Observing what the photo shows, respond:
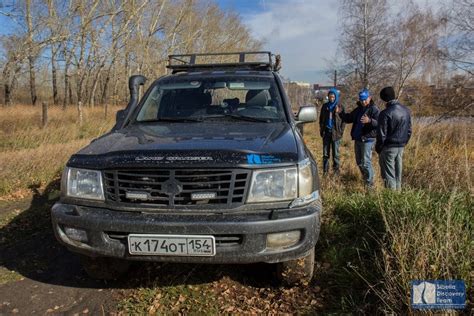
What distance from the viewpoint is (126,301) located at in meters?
→ 3.04

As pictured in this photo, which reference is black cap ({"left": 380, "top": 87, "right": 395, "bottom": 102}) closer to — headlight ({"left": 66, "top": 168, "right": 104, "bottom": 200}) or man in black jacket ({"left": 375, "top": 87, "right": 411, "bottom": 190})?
man in black jacket ({"left": 375, "top": 87, "right": 411, "bottom": 190})

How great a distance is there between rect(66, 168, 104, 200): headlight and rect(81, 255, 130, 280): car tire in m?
0.68

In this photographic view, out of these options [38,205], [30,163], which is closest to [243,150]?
[38,205]

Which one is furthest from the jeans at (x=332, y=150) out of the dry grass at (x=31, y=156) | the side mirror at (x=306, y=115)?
the dry grass at (x=31, y=156)

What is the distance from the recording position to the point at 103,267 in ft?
10.6

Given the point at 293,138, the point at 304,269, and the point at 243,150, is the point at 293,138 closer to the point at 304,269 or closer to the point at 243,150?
the point at 243,150

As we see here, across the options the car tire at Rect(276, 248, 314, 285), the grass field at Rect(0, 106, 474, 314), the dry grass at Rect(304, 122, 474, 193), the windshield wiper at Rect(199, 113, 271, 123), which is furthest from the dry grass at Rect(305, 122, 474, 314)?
the windshield wiper at Rect(199, 113, 271, 123)

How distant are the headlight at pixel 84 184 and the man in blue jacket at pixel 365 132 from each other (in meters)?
4.49

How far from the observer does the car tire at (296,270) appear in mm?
2953

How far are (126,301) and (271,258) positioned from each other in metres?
1.28

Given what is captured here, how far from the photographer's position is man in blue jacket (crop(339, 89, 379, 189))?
623 centimetres

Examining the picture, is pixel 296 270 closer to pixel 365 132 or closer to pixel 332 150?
pixel 365 132

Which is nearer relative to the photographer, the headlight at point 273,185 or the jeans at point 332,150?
the headlight at point 273,185

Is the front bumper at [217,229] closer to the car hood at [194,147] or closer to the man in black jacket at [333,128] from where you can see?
the car hood at [194,147]
